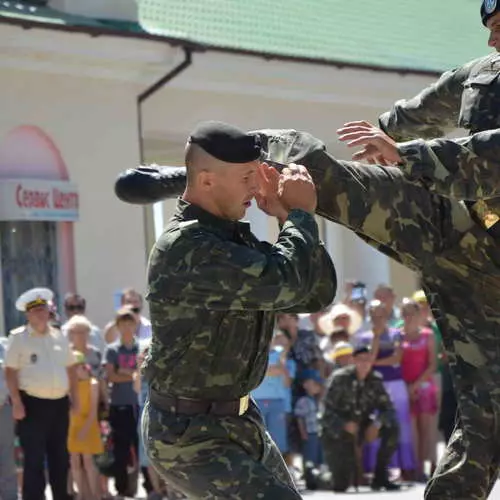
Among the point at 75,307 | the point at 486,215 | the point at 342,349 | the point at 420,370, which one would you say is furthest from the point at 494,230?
the point at 75,307

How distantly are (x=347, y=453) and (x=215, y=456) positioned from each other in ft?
23.7

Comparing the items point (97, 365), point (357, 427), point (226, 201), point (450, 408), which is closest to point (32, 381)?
point (97, 365)

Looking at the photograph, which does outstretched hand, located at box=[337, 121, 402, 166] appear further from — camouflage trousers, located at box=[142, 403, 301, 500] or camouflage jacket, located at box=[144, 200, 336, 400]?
camouflage trousers, located at box=[142, 403, 301, 500]

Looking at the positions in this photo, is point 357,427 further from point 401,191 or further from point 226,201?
point 226,201

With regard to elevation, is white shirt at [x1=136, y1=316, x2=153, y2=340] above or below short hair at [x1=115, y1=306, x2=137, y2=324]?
below

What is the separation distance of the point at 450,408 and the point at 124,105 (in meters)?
5.47

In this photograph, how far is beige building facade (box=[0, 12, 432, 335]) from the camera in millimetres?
14461

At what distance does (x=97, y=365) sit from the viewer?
37.4ft

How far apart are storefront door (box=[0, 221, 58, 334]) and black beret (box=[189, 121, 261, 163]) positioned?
963 cm

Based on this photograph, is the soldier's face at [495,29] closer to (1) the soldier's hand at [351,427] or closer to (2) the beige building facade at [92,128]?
(1) the soldier's hand at [351,427]

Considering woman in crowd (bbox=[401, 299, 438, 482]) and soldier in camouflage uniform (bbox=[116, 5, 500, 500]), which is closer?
soldier in camouflage uniform (bbox=[116, 5, 500, 500])

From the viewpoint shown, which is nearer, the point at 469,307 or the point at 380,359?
the point at 469,307

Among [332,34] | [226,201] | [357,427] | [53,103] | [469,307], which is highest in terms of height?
[332,34]

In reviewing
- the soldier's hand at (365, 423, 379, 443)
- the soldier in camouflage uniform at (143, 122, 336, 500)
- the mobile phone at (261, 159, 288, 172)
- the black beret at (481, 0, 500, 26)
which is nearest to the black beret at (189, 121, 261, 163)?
the soldier in camouflage uniform at (143, 122, 336, 500)
